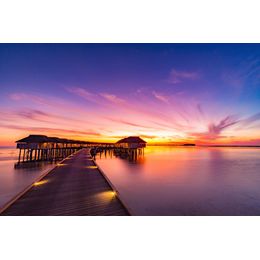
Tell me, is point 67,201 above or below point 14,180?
above

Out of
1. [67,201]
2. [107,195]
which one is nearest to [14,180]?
[67,201]

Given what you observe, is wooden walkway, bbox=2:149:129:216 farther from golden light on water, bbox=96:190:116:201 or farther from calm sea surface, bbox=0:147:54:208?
calm sea surface, bbox=0:147:54:208

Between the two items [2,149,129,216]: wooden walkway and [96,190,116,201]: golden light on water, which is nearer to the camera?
[2,149,129,216]: wooden walkway

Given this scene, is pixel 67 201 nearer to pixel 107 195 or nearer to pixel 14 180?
pixel 107 195

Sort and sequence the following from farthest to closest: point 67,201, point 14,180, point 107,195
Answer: point 14,180 < point 107,195 < point 67,201

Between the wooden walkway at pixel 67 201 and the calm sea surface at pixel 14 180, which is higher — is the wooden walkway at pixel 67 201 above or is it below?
above

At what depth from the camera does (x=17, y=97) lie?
10180mm

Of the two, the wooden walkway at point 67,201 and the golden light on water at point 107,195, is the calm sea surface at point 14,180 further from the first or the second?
the golden light on water at point 107,195

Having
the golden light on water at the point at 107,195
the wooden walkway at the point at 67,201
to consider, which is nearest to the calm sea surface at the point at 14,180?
the wooden walkway at the point at 67,201

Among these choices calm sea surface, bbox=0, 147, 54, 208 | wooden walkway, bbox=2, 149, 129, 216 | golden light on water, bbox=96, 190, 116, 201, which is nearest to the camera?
wooden walkway, bbox=2, 149, 129, 216

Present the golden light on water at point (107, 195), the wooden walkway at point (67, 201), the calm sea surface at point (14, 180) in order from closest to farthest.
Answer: the wooden walkway at point (67, 201), the golden light on water at point (107, 195), the calm sea surface at point (14, 180)

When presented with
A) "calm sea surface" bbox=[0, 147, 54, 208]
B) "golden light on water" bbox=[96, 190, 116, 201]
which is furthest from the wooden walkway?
"calm sea surface" bbox=[0, 147, 54, 208]

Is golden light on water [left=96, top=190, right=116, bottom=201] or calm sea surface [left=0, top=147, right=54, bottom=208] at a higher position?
golden light on water [left=96, top=190, right=116, bottom=201]
